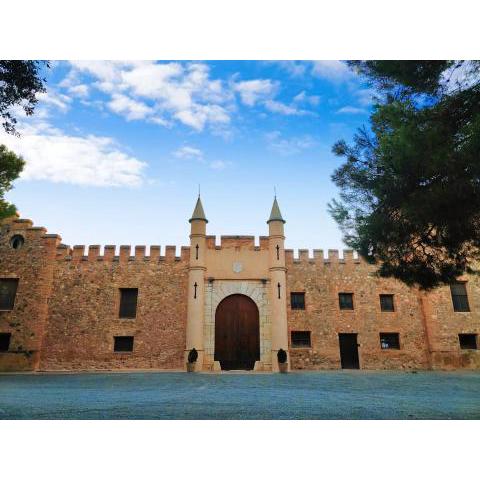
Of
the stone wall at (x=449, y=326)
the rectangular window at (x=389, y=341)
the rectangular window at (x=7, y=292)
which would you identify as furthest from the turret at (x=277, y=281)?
the rectangular window at (x=7, y=292)

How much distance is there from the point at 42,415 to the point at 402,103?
22.6 ft

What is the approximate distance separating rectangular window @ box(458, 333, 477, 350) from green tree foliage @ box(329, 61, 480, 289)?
11785 mm

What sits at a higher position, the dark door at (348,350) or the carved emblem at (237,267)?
the carved emblem at (237,267)

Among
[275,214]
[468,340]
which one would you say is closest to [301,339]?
[275,214]

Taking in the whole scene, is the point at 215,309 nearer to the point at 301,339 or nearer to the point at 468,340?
the point at 301,339

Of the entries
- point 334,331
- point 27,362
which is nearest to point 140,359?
point 27,362

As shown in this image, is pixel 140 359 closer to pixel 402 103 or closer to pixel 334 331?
pixel 334 331

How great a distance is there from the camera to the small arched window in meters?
17.2

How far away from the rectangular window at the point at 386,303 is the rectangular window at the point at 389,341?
1.16m

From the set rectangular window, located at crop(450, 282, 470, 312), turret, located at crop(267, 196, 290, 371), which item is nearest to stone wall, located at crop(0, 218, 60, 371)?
turret, located at crop(267, 196, 290, 371)

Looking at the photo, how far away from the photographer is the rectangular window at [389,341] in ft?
56.5

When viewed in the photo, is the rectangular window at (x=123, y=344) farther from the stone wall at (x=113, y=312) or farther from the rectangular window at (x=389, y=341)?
the rectangular window at (x=389, y=341)

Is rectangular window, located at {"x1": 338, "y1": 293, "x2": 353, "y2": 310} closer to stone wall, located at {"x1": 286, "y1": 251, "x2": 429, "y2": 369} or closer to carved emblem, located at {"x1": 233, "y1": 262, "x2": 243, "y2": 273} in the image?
stone wall, located at {"x1": 286, "y1": 251, "x2": 429, "y2": 369}

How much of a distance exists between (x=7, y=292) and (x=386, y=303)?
17.6 meters
